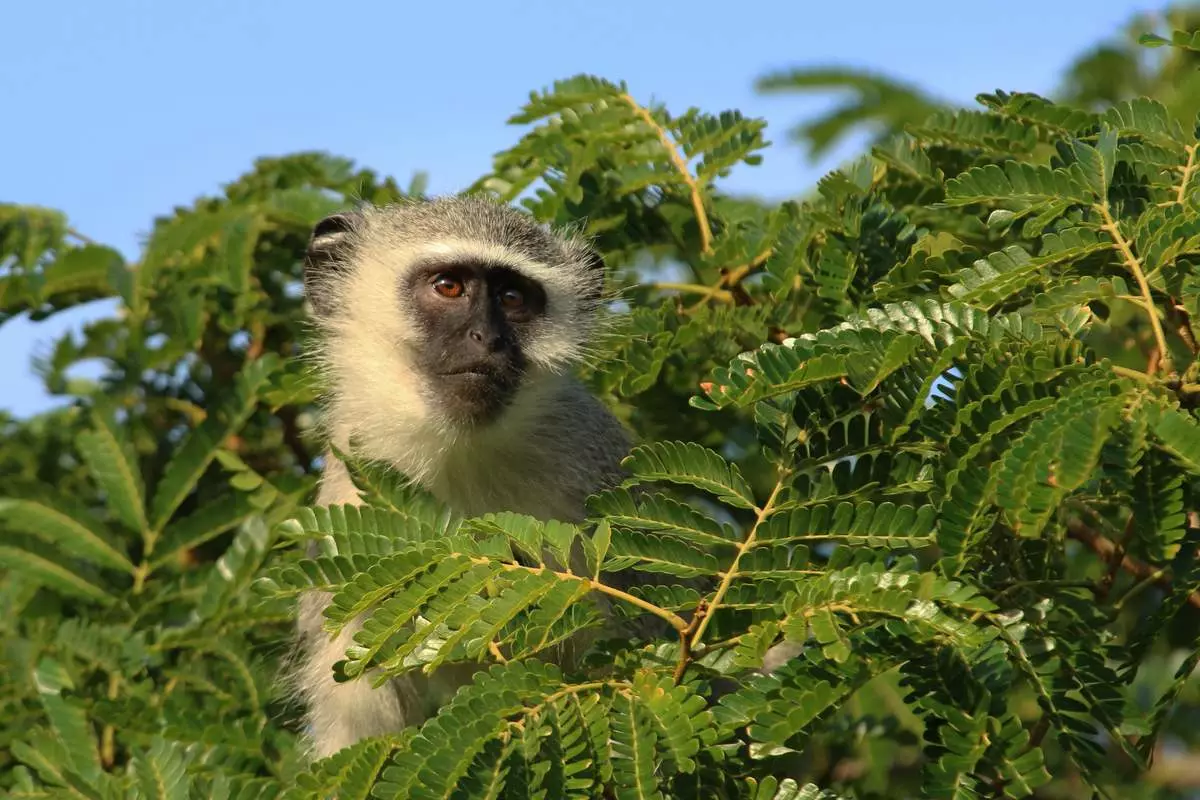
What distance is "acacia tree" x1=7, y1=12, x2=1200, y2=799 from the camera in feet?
7.63

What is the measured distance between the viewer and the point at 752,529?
2.57 metres

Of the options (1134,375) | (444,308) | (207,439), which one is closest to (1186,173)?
(1134,375)

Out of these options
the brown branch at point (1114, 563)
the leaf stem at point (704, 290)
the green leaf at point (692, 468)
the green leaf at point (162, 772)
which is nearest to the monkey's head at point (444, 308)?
the leaf stem at point (704, 290)

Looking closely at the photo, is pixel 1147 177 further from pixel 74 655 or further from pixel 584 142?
pixel 74 655

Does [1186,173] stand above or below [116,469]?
above

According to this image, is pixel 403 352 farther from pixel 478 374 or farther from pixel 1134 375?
pixel 1134 375

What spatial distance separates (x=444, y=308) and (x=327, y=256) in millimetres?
587

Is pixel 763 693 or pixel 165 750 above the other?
pixel 763 693

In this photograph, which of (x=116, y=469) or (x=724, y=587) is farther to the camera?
(x=116, y=469)

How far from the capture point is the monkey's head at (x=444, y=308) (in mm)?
4227

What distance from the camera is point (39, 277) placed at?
4570mm

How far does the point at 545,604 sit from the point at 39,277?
9.61 feet

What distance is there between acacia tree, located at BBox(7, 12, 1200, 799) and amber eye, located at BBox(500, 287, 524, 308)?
28 cm

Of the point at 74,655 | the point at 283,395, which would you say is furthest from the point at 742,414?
the point at 74,655
